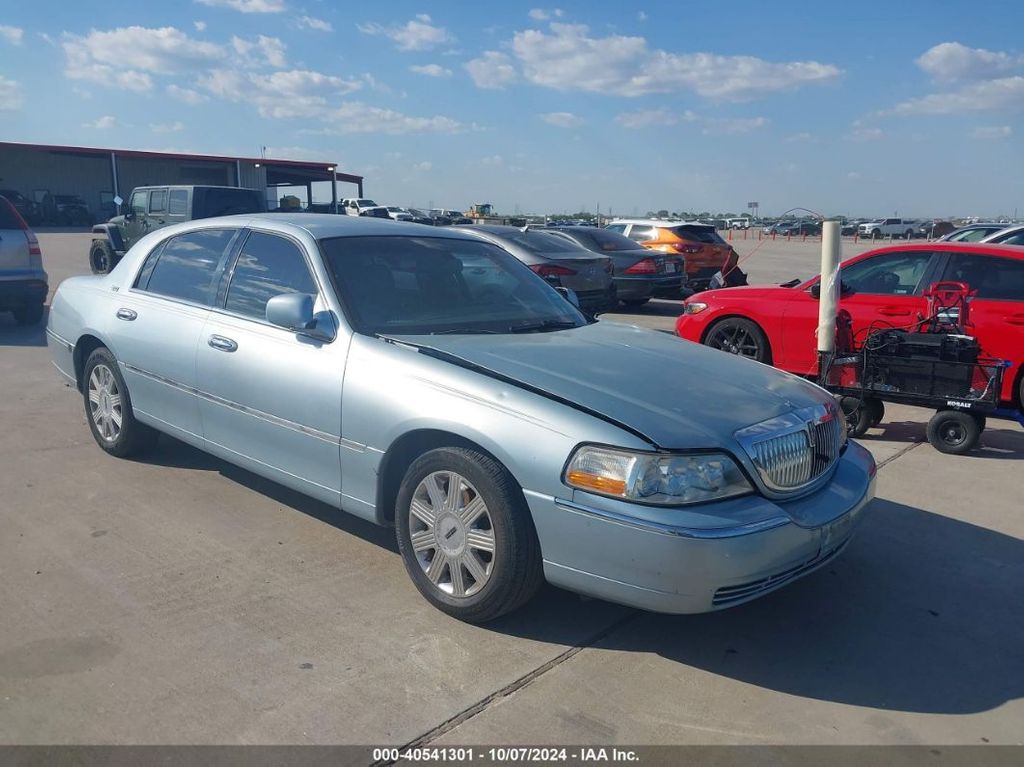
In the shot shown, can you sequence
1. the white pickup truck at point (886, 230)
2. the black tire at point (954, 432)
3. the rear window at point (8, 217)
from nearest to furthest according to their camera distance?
the black tire at point (954, 432)
the rear window at point (8, 217)
the white pickup truck at point (886, 230)

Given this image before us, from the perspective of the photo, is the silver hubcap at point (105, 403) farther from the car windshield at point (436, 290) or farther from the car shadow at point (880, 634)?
the car shadow at point (880, 634)

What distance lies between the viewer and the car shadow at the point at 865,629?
3.25 m

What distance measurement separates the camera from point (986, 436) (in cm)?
703

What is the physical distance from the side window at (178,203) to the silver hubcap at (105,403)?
12454mm

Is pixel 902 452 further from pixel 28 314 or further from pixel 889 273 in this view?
pixel 28 314

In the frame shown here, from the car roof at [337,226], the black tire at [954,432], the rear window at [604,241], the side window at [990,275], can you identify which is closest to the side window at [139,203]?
the rear window at [604,241]

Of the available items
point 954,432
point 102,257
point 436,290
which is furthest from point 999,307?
point 102,257

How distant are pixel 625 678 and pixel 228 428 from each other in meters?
2.47

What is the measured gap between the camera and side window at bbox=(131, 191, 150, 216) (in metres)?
18.3

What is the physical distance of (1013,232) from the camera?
15539 millimetres

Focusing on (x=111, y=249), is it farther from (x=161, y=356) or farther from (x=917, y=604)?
(x=917, y=604)

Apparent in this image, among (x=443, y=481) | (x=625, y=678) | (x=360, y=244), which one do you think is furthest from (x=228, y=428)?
(x=625, y=678)

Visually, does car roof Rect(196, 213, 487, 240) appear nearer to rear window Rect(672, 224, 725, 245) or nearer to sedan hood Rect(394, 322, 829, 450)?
sedan hood Rect(394, 322, 829, 450)

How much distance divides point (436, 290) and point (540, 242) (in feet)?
27.9
